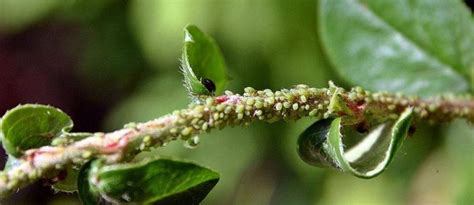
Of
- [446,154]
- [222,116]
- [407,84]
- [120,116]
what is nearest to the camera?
[222,116]

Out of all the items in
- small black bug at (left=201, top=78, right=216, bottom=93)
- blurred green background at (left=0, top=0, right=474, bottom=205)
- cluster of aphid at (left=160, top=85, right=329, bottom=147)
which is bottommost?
cluster of aphid at (left=160, top=85, right=329, bottom=147)

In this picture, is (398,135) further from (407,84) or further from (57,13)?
(57,13)

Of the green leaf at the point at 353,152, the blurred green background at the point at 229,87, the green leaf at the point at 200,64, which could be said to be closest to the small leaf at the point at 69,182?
the green leaf at the point at 200,64

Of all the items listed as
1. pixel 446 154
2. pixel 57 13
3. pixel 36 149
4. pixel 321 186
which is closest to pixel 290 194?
pixel 321 186

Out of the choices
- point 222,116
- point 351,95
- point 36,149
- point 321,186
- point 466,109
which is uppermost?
point 321,186

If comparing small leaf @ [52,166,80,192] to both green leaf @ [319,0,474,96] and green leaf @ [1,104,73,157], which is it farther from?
green leaf @ [319,0,474,96]

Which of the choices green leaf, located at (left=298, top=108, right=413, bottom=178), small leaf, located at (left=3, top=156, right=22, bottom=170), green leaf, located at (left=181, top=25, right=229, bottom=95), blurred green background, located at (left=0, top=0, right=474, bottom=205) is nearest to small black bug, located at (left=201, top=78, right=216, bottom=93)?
green leaf, located at (left=181, top=25, right=229, bottom=95)
